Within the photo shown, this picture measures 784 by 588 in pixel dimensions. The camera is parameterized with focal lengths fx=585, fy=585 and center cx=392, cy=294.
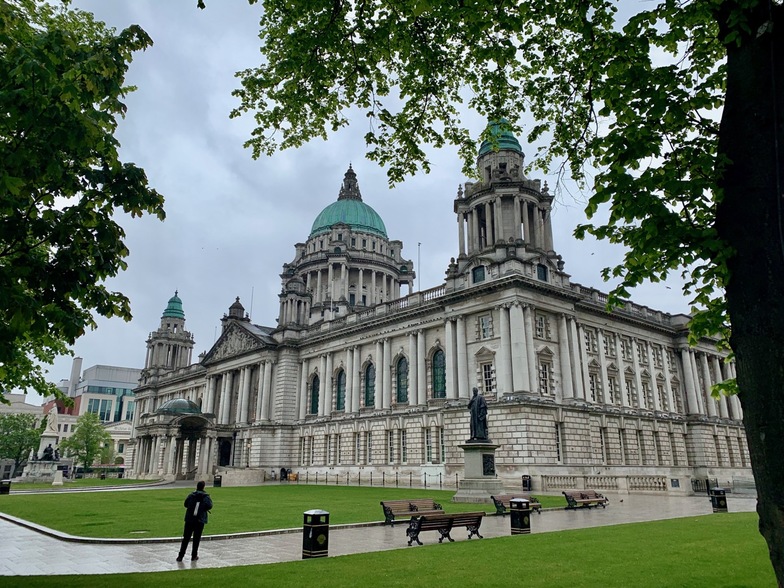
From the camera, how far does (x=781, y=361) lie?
622 centimetres

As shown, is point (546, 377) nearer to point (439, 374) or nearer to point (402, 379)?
point (439, 374)

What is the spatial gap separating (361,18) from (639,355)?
46512 millimetres

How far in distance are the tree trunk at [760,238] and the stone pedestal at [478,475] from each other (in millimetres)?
19376

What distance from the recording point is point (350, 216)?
3465 inches

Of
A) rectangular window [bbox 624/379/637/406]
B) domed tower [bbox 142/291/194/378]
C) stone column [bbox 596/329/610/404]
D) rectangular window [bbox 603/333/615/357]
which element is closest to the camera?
stone column [bbox 596/329/610/404]

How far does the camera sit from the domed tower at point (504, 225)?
42.5 m

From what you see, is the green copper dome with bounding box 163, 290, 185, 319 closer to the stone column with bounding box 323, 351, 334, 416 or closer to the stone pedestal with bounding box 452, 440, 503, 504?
the stone column with bounding box 323, 351, 334, 416

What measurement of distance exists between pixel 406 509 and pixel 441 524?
191 inches

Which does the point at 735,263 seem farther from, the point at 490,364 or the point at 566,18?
the point at 490,364

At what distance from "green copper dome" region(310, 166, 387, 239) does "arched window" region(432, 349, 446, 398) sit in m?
43.1

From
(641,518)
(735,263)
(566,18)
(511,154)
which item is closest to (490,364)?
(511,154)

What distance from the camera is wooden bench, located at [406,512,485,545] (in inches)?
561

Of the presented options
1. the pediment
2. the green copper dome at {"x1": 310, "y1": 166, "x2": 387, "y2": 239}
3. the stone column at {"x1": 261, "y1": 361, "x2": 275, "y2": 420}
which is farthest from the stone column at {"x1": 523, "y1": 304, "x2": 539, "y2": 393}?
the green copper dome at {"x1": 310, "y1": 166, "x2": 387, "y2": 239}

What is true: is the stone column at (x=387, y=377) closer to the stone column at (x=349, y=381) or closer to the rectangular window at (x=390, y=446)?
the rectangular window at (x=390, y=446)
